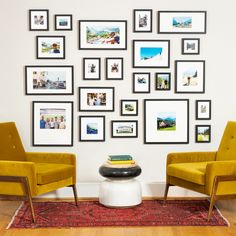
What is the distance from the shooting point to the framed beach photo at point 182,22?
5.62 metres

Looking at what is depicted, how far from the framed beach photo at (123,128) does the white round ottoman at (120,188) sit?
0.63 m

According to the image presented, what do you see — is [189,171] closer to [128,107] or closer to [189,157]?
[189,157]

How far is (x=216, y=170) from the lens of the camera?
15.1ft

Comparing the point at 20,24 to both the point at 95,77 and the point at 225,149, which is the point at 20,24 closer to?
the point at 95,77

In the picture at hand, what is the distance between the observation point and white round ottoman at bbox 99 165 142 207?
198 inches

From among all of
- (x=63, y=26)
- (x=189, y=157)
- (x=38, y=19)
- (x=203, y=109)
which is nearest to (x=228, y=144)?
(x=189, y=157)

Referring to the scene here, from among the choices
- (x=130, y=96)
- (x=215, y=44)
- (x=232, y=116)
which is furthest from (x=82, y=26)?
(x=232, y=116)

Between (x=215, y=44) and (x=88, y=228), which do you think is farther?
(x=215, y=44)

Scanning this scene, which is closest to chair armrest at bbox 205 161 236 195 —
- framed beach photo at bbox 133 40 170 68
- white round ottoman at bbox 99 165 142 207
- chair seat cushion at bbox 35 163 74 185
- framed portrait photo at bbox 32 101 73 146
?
white round ottoman at bbox 99 165 142 207

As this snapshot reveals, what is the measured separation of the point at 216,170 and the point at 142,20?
1969 millimetres

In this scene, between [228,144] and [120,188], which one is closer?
[120,188]

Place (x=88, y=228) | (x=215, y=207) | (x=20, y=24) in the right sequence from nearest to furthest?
1. (x=88, y=228)
2. (x=215, y=207)
3. (x=20, y=24)

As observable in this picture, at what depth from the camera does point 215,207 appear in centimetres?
506

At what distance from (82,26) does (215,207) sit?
2434 millimetres
